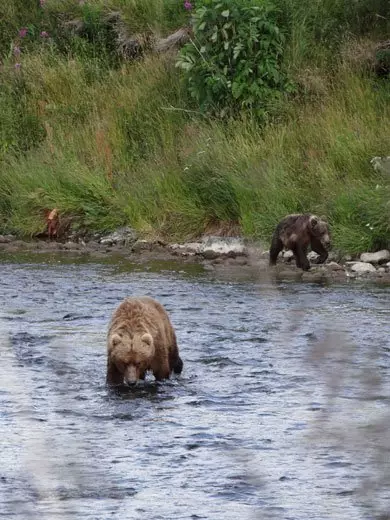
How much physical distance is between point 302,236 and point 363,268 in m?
0.84

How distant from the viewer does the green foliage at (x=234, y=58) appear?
63.4ft

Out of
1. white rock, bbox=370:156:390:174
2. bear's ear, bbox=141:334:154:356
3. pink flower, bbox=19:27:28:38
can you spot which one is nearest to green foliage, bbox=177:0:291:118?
white rock, bbox=370:156:390:174

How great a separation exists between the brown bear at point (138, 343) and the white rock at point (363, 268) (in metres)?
5.66

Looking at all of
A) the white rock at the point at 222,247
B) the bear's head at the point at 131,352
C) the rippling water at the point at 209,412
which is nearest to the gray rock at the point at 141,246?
the white rock at the point at 222,247

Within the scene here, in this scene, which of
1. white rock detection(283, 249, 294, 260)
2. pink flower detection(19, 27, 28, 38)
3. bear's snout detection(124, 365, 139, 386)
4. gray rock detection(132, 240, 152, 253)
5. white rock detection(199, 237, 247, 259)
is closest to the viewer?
bear's snout detection(124, 365, 139, 386)

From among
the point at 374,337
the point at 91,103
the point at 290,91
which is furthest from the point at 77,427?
the point at 91,103

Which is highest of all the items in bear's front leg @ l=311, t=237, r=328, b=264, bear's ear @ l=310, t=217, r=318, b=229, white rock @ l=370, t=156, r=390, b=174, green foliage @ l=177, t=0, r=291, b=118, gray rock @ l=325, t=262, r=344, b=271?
green foliage @ l=177, t=0, r=291, b=118

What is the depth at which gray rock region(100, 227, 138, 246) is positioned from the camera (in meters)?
18.9

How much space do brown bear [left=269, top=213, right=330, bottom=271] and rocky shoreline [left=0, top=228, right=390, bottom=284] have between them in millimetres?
193

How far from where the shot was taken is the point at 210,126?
782 inches

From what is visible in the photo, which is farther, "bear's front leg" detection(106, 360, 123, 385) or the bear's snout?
"bear's front leg" detection(106, 360, 123, 385)

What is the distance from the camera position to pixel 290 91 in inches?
773

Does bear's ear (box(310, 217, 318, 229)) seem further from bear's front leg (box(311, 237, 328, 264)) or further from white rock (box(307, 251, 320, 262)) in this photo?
white rock (box(307, 251, 320, 262))

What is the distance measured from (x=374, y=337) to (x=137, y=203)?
23.0 ft
